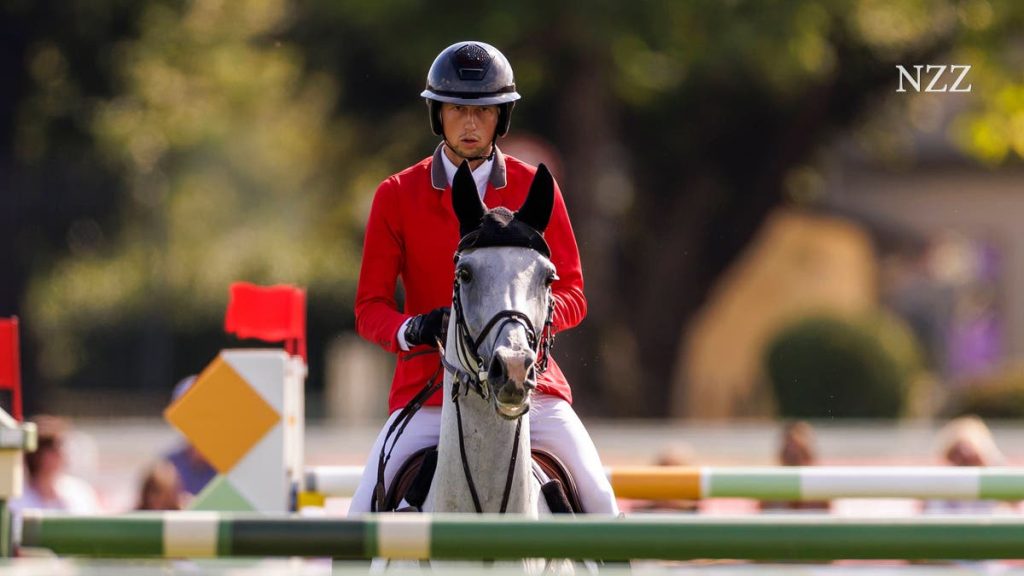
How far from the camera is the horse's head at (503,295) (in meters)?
4.32

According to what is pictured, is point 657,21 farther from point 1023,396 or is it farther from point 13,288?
point 13,288

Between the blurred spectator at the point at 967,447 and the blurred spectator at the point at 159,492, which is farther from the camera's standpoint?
the blurred spectator at the point at 967,447

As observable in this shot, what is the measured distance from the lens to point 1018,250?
38031mm

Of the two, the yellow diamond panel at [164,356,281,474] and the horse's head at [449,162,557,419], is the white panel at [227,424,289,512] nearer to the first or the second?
the yellow diamond panel at [164,356,281,474]

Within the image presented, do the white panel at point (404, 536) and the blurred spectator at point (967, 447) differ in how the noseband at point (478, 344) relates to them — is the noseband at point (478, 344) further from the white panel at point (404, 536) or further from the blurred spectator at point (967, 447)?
the blurred spectator at point (967, 447)

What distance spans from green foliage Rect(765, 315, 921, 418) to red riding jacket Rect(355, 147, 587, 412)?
70.0ft

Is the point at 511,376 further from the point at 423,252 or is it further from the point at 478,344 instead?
the point at 423,252

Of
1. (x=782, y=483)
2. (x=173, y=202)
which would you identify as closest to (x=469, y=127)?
(x=782, y=483)

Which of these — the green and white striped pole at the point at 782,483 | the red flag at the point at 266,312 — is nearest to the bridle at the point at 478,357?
the green and white striped pole at the point at 782,483

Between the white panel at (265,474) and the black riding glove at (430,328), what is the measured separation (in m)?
1.97

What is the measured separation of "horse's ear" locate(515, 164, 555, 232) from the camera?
A: 15.8 ft

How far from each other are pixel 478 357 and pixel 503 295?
0.18 metres

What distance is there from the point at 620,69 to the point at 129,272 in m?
19.4

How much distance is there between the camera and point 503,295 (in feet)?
14.8
